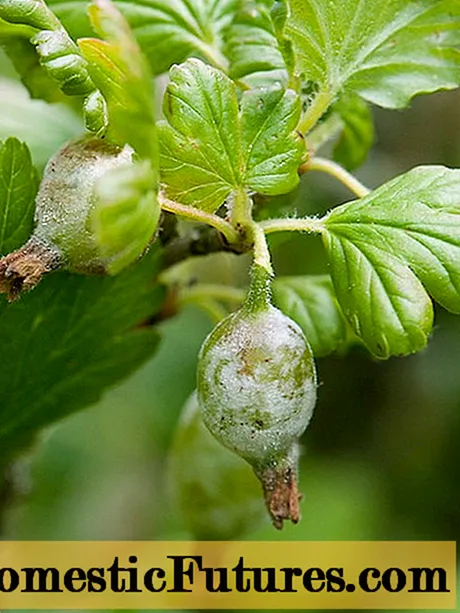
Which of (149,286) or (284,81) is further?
(149,286)

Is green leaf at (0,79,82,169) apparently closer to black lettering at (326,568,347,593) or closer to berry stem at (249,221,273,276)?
berry stem at (249,221,273,276)

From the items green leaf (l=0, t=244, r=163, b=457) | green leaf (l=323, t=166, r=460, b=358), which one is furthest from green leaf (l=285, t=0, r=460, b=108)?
green leaf (l=0, t=244, r=163, b=457)

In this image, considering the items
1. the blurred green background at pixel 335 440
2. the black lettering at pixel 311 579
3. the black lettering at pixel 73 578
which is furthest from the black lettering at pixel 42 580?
the black lettering at pixel 311 579

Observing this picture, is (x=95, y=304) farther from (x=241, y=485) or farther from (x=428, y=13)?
(x=428, y=13)

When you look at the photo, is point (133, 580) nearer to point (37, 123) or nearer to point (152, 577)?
point (152, 577)

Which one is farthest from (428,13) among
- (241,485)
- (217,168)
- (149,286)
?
(241,485)

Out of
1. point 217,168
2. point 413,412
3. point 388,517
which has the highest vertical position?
point 217,168
